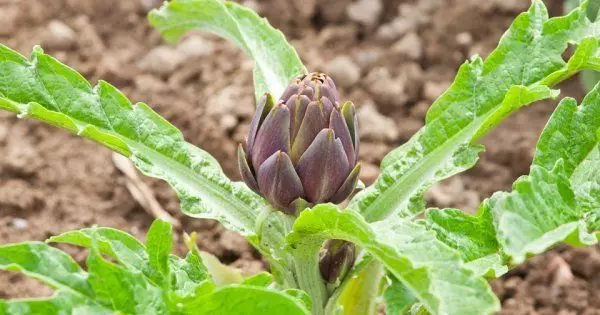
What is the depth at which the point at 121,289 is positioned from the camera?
1.17m

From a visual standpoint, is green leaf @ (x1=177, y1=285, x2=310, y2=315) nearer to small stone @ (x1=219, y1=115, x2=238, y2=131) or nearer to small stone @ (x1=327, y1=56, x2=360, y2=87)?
small stone @ (x1=219, y1=115, x2=238, y2=131)

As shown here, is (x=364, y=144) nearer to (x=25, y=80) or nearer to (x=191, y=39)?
(x=191, y=39)

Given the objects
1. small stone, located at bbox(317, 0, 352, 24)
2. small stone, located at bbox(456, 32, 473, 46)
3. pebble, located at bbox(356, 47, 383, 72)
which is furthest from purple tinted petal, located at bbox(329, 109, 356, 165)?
small stone, located at bbox(317, 0, 352, 24)

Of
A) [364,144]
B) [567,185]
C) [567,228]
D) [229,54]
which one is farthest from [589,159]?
[229,54]

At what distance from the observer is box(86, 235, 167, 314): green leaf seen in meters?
1.16

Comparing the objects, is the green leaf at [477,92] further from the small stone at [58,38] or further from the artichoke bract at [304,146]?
the small stone at [58,38]

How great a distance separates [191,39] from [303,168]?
4.61ft

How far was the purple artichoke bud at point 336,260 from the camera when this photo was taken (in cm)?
150

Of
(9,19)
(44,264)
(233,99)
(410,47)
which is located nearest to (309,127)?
(44,264)

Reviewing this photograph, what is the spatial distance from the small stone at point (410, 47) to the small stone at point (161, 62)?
1.96 feet

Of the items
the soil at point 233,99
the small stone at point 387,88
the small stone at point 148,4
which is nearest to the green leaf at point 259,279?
the soil at point 233,99

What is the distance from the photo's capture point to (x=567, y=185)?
4.15 feet

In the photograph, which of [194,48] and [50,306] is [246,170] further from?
[194,48]

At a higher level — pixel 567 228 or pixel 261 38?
pixel 261 38
